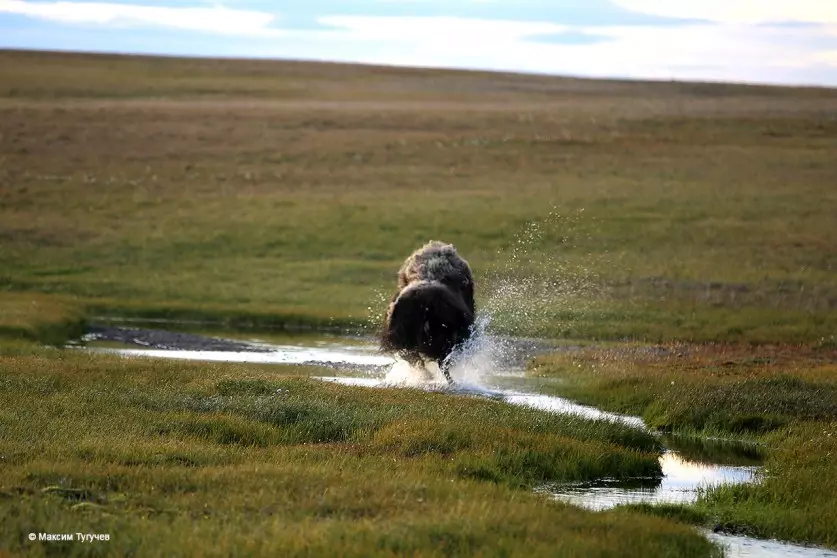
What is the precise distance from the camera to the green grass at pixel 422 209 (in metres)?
30.6

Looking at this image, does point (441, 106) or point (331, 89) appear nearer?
point (441, 106)

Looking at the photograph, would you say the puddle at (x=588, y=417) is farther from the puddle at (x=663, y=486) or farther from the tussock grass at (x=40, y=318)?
the tussock grass at (x=40, y=318)

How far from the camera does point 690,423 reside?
53.4 ft

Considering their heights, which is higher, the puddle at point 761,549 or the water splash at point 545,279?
the puddle at point 761,549

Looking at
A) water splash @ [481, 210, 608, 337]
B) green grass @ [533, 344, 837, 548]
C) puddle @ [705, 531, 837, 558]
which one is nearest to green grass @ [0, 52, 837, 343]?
water splash @ [481, 210, 608, 337]

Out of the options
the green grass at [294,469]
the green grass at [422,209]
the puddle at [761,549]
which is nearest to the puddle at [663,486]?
the green grass at [294,469]

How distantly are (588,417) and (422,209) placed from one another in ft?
89.2

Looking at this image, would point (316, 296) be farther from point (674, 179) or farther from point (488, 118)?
point (488, 118)

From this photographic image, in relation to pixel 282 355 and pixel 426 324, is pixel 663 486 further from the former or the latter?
pixel 282 355

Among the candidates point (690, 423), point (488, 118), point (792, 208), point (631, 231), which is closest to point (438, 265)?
point (690, 423)

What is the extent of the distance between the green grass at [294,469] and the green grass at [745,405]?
1314mm

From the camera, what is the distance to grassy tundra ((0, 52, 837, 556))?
959cm

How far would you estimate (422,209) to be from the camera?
1677 inches

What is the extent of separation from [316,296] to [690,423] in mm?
16980
